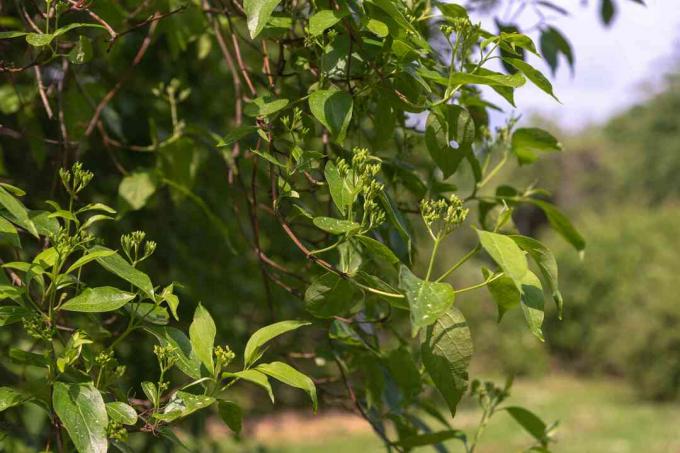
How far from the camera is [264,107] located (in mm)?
941

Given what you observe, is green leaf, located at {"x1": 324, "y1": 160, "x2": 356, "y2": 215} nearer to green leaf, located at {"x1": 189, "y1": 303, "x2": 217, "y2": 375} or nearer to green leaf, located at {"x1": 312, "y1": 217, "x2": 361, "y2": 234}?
green leaf, located at {"x1": 312, "y1": 217, "x2": 361, "y2": 234}

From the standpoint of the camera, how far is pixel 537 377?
15898 mm

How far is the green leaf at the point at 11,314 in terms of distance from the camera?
81 cm

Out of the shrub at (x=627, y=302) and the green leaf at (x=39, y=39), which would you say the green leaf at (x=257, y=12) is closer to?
the green leaf at (x=39, y=39)

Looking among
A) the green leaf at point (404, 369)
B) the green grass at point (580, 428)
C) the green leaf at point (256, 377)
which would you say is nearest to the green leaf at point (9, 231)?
the green leaf at point (256, 377)

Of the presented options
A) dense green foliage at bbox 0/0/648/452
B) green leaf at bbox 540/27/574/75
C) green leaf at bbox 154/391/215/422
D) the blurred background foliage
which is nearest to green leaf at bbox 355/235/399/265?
dense green foliage at bbox 0/0/648/452

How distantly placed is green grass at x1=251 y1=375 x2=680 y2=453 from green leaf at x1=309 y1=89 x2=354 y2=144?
6.79 metres

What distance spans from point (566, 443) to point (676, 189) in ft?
57.4

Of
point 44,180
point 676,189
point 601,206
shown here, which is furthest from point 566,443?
point 601,206

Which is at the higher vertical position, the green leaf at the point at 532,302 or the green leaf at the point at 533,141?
the green leaf at the point at 533,141

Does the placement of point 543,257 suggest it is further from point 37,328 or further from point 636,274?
point 636,274

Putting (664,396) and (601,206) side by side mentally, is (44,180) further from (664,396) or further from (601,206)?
(601,206)

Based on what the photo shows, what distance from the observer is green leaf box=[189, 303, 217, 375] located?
84cm

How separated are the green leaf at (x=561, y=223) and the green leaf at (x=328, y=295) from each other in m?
0.42
